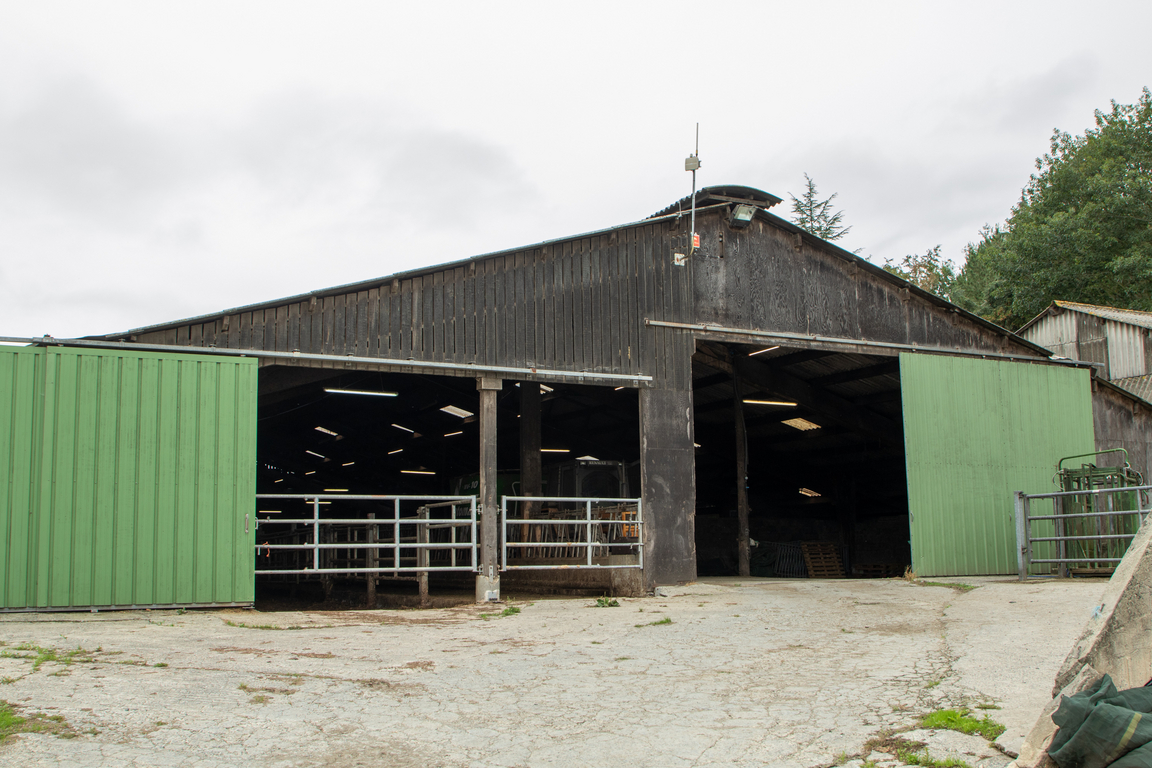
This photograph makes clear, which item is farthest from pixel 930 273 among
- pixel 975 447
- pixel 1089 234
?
pixel 975 447

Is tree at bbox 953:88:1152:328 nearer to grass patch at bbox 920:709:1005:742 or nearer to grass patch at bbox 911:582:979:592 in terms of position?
grass patch at bbox 911:582:979:592

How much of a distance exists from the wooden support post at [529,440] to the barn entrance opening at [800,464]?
374 centimetres

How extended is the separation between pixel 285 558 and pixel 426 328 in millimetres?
14392

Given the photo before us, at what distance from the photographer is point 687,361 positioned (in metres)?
14.7

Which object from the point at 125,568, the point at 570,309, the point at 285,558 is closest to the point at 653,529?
the point at 570,309

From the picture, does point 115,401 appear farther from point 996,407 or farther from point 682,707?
point 996,407

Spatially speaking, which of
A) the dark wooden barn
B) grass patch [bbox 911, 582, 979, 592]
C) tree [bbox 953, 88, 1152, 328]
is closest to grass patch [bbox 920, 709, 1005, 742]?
the dark wooden barn

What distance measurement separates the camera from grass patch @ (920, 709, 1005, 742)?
5.21m

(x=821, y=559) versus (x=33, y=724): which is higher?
(x=33, y=724)

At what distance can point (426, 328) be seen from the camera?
12.9 metres

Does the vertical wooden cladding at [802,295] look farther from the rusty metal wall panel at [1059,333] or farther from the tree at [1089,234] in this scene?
the tree at [1089,234]

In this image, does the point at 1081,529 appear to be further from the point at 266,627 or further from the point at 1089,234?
the point at 1089,234

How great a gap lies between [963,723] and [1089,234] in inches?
1577

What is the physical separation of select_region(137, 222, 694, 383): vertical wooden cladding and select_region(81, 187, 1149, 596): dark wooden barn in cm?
2
